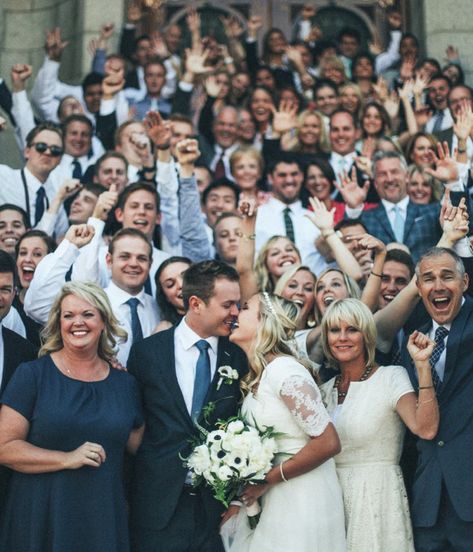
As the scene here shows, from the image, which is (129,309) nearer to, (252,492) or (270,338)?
(270,338)

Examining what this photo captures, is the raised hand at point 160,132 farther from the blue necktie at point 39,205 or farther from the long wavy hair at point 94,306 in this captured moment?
the long wavy hair at point 94,306

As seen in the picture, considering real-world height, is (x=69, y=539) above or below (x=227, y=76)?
below

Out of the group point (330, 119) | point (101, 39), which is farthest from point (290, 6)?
point (330, 119)

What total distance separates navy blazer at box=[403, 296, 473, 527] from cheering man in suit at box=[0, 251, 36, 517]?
Result: 230 centimetres

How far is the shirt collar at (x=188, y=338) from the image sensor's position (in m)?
5.70

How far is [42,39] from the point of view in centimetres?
1330

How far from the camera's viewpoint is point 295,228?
29.6 feet

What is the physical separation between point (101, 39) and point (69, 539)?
28.3 feet

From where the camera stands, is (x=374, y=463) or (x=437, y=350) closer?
(x=374, y=463)

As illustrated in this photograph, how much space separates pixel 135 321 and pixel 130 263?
1.36 ft

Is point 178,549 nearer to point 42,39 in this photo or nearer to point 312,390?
point 312,390

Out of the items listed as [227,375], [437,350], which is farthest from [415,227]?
[227,375]

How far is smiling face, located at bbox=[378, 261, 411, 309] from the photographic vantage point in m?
6.96

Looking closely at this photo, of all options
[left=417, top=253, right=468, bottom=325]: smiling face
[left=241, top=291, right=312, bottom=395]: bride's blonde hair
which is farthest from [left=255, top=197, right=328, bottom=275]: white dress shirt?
[left=241, top=291, right=312, bottom=395]: bride's blonde hair
